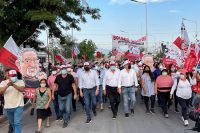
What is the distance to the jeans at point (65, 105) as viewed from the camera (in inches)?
447

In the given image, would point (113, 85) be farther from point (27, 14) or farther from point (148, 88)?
point (27, 14)

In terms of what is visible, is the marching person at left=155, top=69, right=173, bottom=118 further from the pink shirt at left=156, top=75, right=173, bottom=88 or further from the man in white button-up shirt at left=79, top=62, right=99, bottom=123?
the man in white button-up shirt at left=79, top=62, right=99, bottom=123

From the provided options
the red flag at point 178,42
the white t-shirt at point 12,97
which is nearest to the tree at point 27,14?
the red flag at point 178,42

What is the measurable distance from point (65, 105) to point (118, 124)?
157cm

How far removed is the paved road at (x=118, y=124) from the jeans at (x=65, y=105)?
0.29 metres

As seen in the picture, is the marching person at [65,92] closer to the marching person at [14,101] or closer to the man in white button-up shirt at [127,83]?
the man in white button-up shirt at [127,83]

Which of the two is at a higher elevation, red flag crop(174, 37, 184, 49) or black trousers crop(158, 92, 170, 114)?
red flag crop(174, 37, 184, 49)

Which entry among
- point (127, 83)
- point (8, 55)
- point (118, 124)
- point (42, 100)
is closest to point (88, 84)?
point (127, 83)

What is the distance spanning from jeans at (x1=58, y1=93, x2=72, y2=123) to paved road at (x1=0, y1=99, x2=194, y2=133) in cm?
29

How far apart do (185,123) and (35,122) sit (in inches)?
174

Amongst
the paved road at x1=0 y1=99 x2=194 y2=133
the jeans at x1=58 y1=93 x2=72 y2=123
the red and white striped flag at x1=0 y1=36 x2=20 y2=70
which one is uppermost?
the red and white striped flag at x1=0 y1=36 x2=20 y2=70

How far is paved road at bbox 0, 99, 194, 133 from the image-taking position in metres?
10.5

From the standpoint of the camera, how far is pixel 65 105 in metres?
11.5

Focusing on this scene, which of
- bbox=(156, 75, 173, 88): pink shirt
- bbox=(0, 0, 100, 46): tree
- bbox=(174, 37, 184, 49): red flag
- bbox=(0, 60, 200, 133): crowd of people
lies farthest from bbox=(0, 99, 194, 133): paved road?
bbox=(0, 0, 100, 46): tree
